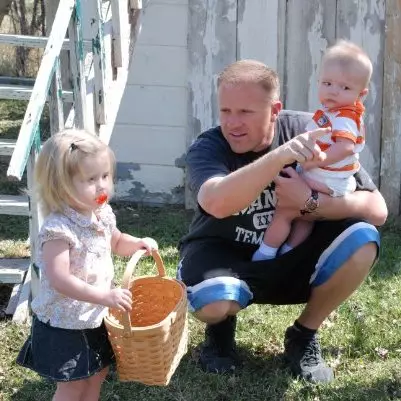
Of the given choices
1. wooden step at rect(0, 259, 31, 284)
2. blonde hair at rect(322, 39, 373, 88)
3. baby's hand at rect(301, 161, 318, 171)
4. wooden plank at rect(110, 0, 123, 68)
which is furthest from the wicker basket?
wooden plank at rect(110, 0, 123, 68)

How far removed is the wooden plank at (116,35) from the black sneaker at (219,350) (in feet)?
6.17

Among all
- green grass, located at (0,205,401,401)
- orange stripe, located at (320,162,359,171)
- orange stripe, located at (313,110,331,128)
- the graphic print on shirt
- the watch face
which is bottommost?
green grass, located at (0,205,401,401)

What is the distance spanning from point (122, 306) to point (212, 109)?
357 centimetres

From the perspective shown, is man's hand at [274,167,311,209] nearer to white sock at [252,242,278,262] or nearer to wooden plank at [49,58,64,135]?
white sock at [252,242,278,262]

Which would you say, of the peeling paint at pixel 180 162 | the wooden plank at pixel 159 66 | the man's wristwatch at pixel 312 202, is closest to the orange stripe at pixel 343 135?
the man's wristwatch at pixel 312 202

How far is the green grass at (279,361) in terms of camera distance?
381cm

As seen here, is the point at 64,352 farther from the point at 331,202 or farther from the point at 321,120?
the point at 321,120

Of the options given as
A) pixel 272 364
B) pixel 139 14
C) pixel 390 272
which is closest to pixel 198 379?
pixel 272 364

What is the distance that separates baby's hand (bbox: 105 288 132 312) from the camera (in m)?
2.94

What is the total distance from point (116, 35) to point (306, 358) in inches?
87.8

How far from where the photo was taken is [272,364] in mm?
4074

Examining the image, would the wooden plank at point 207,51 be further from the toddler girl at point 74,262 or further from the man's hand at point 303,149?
the toddler girl at point 74,262

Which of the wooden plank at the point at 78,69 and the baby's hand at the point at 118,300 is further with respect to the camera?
the wooden plank at the point at 78,69

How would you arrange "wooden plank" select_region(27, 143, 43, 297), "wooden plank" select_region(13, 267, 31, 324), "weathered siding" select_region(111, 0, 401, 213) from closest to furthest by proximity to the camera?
"wooden plank" select_region(27, 143, 43, 297) → "wooden plank" select_region(13, 267, 31, 324) → "weathered siding" select_region(111, 0, 401, 213)
